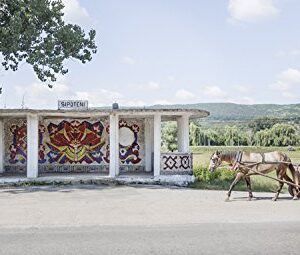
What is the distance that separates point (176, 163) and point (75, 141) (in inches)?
201

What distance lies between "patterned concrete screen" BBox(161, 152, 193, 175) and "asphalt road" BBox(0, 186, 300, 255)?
2276 millimetres

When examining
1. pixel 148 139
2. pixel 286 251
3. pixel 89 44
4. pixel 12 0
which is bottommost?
pixel 286 251

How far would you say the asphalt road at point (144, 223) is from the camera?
25.3 feet

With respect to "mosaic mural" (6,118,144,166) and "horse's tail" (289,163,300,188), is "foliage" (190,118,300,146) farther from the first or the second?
"horse's tail" (289,163,300,188)

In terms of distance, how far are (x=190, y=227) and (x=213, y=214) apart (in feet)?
5.95

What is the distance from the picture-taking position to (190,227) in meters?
9.57

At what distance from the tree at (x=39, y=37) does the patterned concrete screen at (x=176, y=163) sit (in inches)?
221

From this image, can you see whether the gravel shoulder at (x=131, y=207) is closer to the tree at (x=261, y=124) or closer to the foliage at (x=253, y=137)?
the foliage at (x=253, y=137)

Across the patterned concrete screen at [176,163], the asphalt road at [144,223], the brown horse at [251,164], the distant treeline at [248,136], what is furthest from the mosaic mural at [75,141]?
the distant treeline at [248,136]

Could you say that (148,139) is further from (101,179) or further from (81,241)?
(81,241)

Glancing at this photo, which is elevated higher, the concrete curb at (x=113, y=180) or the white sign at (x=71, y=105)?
the white sign at (x=71, y=105)

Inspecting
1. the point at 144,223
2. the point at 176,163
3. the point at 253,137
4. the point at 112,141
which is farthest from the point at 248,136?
the point at 144,223

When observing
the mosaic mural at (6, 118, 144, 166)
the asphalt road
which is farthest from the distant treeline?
the asphalt road

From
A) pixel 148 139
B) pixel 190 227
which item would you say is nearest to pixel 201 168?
pixel 148 139
